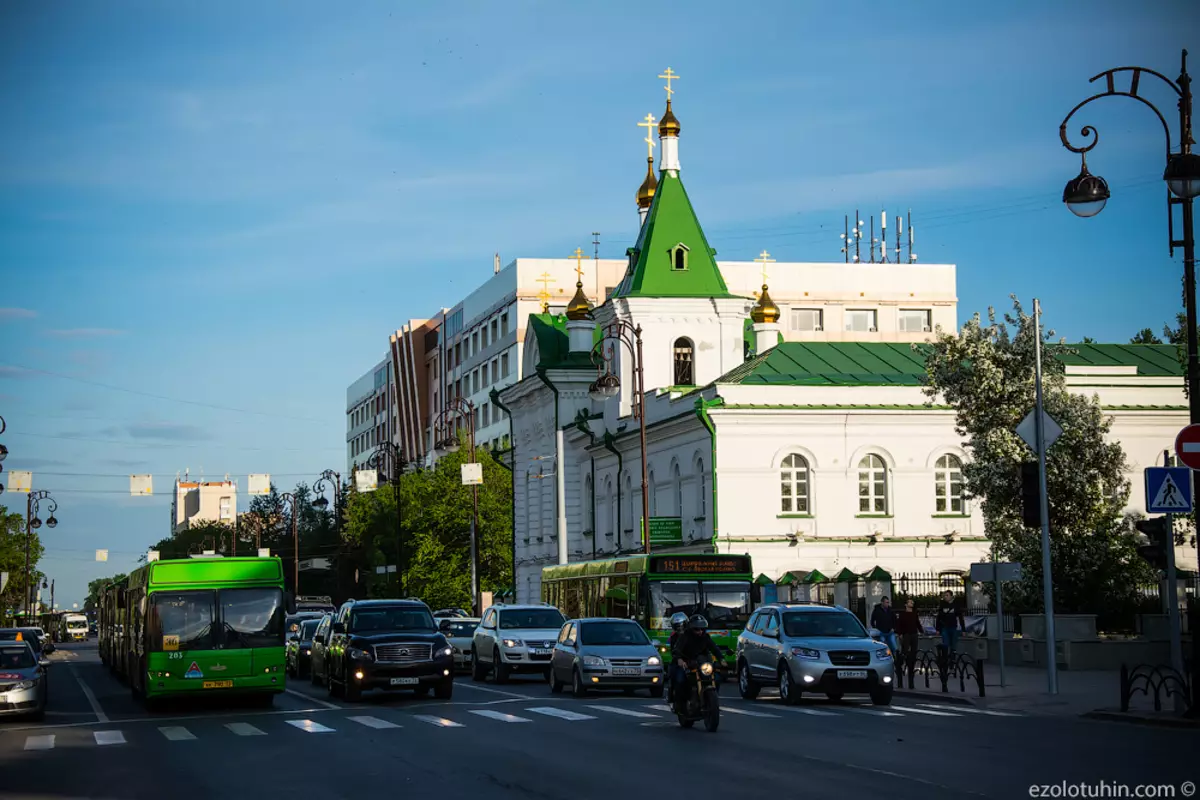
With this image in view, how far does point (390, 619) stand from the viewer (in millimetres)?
31797

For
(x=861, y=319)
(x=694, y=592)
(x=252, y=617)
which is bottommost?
(x=252, y=617)

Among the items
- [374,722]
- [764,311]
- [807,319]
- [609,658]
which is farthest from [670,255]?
[807,319]

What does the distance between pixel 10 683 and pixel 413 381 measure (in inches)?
4332

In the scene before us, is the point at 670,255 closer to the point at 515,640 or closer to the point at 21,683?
the point at 515,640

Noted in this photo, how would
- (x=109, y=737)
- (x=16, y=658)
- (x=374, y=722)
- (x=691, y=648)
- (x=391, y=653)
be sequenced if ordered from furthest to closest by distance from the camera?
(x=391, y=653) < (x=16, y=658) < (x=374, y=722) < (x=109, y=737) < (x=691, y=648)

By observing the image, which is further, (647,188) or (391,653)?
(647,188)

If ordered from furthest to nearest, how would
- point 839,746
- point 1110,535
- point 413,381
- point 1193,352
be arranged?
point 413,381
point 1110,535
point 1193,352
point 839,746

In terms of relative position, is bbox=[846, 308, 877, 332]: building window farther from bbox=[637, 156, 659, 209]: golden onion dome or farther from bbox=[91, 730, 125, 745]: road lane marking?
bbox=[91, 730, 125, 745]: road lane marking

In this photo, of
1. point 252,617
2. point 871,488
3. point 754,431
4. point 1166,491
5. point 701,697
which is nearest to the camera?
point 1166,491

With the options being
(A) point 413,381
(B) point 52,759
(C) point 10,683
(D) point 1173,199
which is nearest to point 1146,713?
(D) point 1173,199

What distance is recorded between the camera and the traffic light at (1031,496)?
2792cm

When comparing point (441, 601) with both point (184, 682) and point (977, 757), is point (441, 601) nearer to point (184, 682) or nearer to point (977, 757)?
point (184, 682)

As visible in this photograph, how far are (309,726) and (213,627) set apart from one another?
468 cm

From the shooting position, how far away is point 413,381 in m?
137
